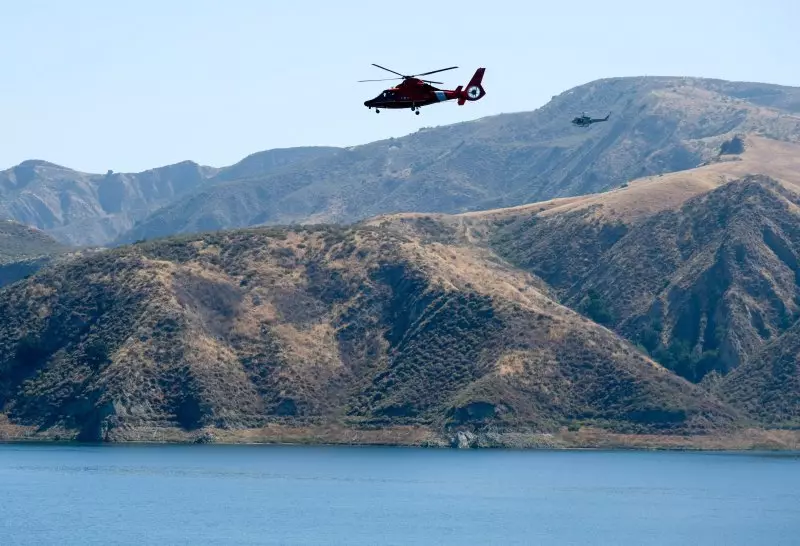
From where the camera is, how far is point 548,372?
19975 cm

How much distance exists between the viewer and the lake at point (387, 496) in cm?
11150

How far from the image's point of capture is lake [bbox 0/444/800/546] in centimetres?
11150

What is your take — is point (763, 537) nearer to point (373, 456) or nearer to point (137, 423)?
point (373, 456)

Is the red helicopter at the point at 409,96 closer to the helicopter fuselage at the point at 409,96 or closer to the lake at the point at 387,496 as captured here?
the helicopter fuselage at the point at 409,96

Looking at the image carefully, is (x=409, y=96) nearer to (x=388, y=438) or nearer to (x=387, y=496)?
(x=387, y=496)

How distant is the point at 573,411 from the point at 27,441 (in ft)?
250

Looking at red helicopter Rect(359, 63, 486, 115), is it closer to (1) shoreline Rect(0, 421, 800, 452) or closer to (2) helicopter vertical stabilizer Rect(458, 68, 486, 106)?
(2) helicopter vertical stabilizer Rect(458, 68, 486, 106)

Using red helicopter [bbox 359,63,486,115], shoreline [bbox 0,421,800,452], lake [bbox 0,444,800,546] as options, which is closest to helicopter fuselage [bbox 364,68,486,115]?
red helicopter [bbox 359,63,486,115]

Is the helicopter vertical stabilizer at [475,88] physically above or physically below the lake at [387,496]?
above

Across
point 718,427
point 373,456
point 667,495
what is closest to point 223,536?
point 667,495

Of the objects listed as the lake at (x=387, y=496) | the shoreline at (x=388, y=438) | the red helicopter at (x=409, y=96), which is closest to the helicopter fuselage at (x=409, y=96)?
the red helicopter at (x=409, y=96)

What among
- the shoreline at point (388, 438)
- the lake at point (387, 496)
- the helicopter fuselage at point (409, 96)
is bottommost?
the shoreline at point (388, 438)

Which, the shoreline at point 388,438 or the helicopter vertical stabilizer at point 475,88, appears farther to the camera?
the shoreline at point 388,438

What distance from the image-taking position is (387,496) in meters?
137
